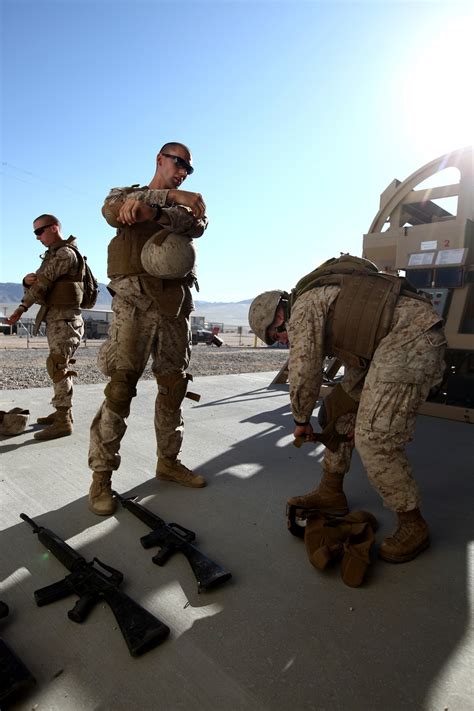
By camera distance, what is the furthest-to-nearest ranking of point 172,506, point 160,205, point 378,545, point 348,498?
point 348,498 < point 172,506 < point 160,205 < point 378,545

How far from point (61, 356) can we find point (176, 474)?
1.62 meters

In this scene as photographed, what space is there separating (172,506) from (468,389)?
3521 millimetres

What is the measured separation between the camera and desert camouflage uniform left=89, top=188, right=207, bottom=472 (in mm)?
2404

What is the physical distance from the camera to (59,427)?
3.56 metres

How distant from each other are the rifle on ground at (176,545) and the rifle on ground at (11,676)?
0.63m

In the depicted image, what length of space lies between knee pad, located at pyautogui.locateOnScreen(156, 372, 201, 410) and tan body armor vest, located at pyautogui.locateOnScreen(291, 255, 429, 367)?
3.19 feet

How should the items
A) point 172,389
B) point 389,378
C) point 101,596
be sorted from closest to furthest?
1. point 101,596
2. point 389,378
3. point 172,389

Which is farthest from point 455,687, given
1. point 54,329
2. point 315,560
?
point 54,329

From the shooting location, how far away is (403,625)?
1.53 m

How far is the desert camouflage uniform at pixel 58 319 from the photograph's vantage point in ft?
11.7

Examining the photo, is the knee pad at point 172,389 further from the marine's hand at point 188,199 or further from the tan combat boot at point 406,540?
the tan combat boot at point 406,540

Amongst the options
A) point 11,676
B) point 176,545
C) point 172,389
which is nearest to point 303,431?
point 176,545

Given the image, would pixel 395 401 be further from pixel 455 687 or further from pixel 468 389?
pixel 468 389

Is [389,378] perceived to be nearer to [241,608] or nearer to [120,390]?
[241,608]
